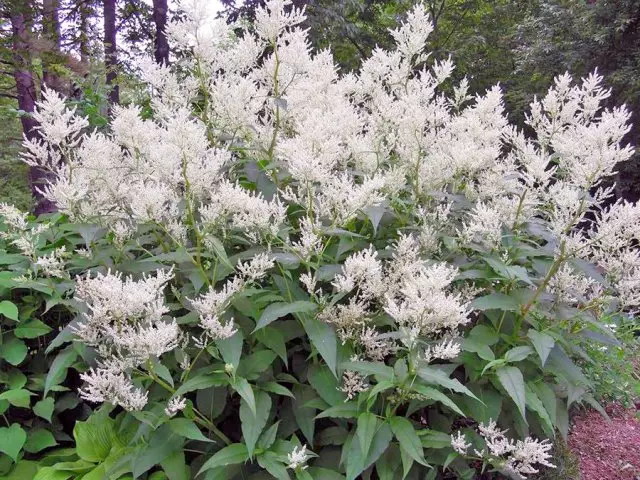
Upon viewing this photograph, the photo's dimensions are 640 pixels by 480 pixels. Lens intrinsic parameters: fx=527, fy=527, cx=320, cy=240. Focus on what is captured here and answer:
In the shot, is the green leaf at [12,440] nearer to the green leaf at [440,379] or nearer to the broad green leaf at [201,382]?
the broad green leaf at [201,382]

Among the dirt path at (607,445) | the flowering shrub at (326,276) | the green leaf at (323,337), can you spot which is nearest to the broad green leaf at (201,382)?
the flowering shrub at (326,276)

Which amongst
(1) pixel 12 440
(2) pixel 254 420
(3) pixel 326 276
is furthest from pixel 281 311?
(1) pixel 12 440

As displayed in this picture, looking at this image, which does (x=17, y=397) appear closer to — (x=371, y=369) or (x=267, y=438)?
(x=267, y=438)

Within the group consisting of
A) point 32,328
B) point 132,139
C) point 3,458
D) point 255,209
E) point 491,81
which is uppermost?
point 491,81

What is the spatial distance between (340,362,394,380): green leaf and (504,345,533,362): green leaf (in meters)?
0.50

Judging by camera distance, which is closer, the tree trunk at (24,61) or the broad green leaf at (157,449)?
the broad green leaf at (157,449)

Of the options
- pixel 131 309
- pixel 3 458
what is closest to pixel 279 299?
pixel 131 309

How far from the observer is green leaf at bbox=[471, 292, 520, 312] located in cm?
223

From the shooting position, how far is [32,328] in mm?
2820

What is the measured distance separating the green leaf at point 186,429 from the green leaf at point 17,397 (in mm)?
938

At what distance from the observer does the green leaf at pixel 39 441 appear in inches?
106

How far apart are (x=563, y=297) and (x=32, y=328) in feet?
8.82

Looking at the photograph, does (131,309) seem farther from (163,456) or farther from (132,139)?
(132,139)

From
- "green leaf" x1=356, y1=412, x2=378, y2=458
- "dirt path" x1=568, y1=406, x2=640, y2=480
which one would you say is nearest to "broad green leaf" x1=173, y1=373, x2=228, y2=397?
"green leaf" x1=356, y1=412, x2=378, y2=458
